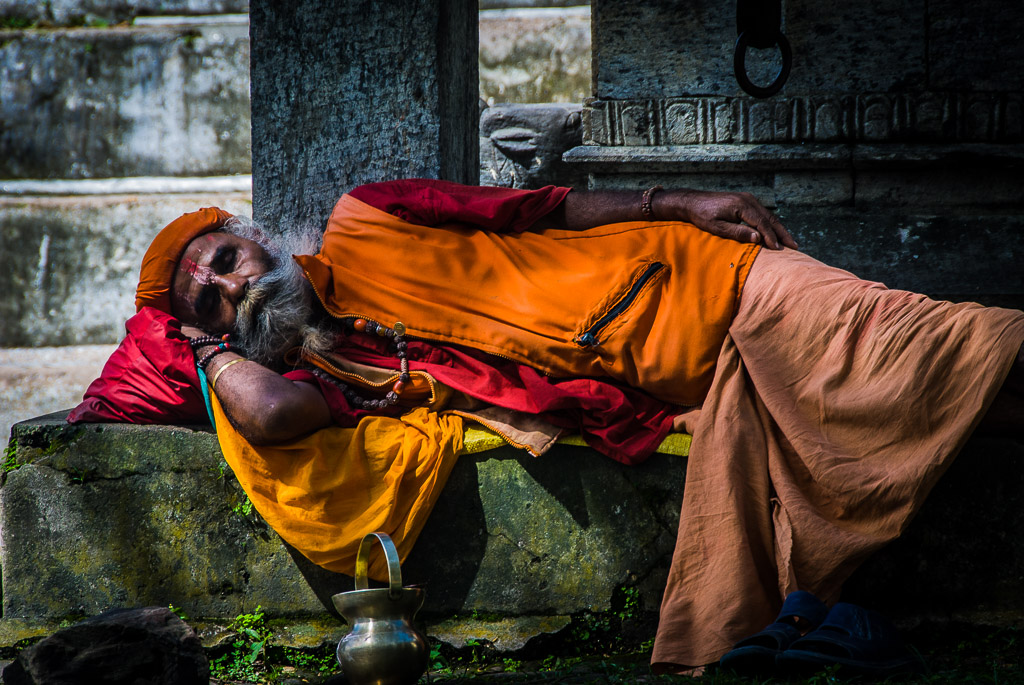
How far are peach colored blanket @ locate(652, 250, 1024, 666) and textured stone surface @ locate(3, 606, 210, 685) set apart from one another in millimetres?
1268

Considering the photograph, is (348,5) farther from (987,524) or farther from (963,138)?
(987,524)

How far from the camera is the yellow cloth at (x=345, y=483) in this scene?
2750 millimetres

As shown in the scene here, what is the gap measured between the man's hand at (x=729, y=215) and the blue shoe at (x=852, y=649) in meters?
1.20

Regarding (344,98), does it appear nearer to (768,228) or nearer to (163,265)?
(163,265)

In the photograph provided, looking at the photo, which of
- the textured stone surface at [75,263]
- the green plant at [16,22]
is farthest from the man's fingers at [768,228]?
the green plant at [16,22]

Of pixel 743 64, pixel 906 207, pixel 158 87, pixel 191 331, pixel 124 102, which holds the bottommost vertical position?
pixel 191 331

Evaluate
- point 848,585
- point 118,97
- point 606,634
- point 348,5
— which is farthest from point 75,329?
point 848,585

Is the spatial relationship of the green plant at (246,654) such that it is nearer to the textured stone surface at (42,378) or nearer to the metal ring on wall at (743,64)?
the metal ring on wall at (743,64)

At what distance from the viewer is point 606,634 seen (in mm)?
2812

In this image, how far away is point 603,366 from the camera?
9.50ft

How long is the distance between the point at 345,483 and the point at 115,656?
2.51 ft

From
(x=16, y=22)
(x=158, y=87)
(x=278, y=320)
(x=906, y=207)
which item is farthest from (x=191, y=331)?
(x=16, y=22)

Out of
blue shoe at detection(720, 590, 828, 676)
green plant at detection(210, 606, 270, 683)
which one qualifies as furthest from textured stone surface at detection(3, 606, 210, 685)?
blue shoe at detection(720, 590, 828, 676)

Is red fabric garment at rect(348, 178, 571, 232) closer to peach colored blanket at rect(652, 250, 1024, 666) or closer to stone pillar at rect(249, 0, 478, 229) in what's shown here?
stone pillar at rect(249, 0, 478, 229)
